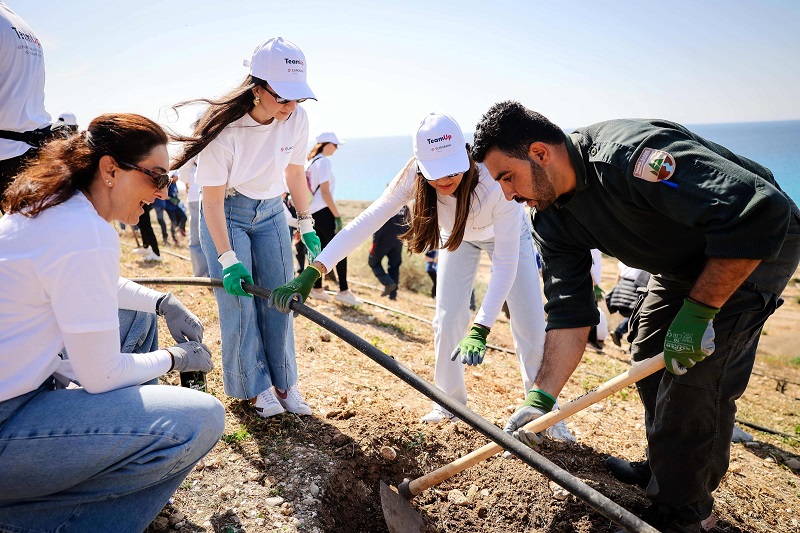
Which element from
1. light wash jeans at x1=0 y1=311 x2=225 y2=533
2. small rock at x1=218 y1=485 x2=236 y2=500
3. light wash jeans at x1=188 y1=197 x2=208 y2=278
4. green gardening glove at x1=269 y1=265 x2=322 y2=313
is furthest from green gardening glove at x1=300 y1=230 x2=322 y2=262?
light wash jeans at x1=188 y1=197 x2=208 y2=278

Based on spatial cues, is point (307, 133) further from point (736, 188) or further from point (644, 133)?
point (736, 188)

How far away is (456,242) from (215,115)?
1.44 meters

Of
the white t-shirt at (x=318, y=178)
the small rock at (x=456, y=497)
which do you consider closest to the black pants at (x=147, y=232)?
the white t-shirt at (x=318, y=178)

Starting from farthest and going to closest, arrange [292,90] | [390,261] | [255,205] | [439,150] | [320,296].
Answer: [390,261], [320,296], [255,205], [439,150], [292,90]

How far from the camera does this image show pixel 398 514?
276 centimetres

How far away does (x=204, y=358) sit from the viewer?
2.43 metres

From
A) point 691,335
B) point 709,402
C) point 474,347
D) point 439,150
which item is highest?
point 439,150

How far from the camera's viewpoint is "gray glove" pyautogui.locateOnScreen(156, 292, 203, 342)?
2562 mm

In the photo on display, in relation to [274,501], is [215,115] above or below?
above

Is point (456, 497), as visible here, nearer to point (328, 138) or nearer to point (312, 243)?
point (312, 243)

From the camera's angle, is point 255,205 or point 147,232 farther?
point 147,232

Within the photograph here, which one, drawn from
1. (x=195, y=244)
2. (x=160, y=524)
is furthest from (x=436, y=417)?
(x=195, y=244)

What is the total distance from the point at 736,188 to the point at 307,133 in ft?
7.24

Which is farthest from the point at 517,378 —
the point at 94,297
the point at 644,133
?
the point at 94,297
